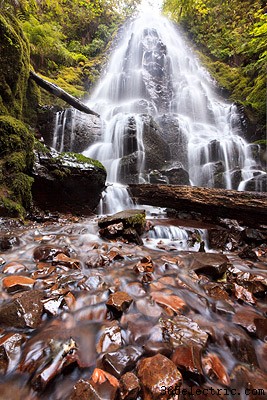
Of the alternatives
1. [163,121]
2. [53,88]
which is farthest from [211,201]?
[163,121]

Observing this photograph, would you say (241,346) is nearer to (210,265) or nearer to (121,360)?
(121,360)

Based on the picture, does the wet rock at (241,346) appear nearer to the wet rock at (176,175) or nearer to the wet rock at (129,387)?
the wet rock at (129,387)

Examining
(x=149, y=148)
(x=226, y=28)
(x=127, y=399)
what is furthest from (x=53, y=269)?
(x=226, y=28)

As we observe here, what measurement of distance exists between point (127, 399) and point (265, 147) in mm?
11317

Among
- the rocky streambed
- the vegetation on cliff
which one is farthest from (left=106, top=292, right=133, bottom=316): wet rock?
the vegetation on cliff

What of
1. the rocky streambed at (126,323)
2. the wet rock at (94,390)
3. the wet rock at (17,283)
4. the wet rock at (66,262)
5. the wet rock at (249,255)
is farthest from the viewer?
the wet rock at (249,255)

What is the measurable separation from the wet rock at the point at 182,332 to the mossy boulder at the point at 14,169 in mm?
3407

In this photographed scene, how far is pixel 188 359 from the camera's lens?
1.32 metres

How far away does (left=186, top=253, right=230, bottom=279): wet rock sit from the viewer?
260 centimetres

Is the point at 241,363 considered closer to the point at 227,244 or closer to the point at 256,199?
the point at 227,244

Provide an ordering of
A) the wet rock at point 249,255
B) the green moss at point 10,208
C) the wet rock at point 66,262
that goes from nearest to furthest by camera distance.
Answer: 1. the wet rock at point 66,262
2. the wet rock at point 249,255
3. the green moss at point 10,208

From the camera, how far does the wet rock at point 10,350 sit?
125cm

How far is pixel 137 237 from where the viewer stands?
387cm

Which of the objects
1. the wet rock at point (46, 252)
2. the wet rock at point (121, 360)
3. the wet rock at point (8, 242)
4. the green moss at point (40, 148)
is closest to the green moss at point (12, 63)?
the green moss at point (40, 148)
